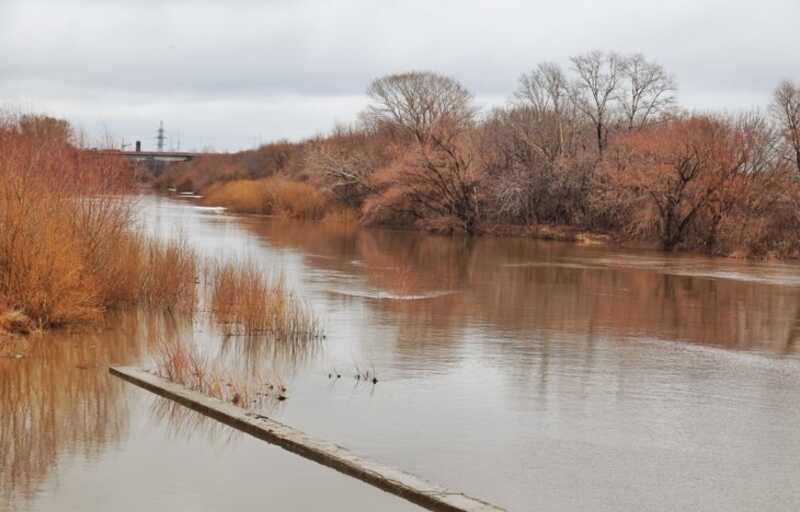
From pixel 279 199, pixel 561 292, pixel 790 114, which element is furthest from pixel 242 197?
pixel 561 292

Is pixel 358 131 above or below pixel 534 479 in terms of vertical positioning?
above

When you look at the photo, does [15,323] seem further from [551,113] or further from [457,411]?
[551,113]

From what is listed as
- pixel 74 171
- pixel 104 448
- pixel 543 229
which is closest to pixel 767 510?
pixel 104 448

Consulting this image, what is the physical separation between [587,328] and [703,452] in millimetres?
9218

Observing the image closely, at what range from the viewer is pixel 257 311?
699 inches

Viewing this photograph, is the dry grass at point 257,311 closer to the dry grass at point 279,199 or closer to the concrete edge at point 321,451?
the concrete edge at point 321,451

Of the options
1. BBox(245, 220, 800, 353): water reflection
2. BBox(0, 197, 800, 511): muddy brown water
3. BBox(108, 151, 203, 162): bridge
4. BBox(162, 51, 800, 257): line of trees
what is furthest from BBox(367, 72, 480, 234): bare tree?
BBox(108, 151, 203, 162): bridge

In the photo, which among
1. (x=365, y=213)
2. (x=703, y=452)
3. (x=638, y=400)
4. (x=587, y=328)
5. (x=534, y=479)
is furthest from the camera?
(x=365, y=213)

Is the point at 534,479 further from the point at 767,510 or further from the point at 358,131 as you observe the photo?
the point at 358,131

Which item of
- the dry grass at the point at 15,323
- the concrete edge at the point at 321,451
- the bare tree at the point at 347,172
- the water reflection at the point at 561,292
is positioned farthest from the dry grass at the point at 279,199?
the concrete edge at the point at 321,451

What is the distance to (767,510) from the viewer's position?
882 cm

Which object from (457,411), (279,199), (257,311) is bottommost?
(457,411)

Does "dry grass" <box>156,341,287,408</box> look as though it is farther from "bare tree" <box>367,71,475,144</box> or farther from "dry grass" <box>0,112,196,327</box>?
"bare tree" <box>367,71,475,144</box>

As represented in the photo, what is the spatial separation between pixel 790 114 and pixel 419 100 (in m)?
25.8
